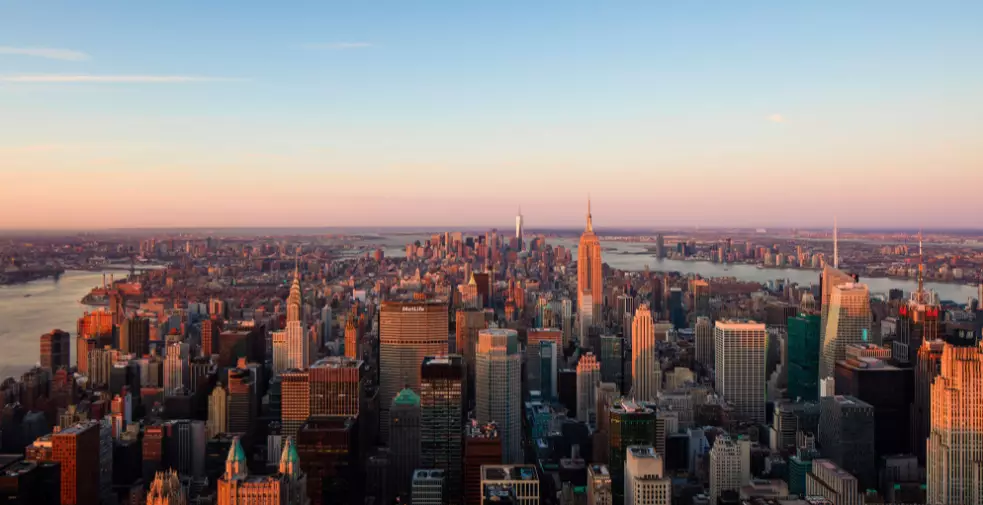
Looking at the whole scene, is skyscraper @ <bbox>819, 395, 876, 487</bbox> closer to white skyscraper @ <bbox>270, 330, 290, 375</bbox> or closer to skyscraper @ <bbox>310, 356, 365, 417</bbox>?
skyscraper @ <bbox>310, 356, 365, 417</bbox>

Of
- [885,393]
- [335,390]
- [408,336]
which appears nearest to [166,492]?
[335,390]

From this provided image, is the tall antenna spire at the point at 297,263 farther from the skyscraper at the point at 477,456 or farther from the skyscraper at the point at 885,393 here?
the skyscraper at the point at 885,393

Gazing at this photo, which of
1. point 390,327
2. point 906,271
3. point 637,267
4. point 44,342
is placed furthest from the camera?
point 637,267

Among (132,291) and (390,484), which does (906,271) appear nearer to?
(390,484)

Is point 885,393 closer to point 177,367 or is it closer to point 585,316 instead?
point 585,316

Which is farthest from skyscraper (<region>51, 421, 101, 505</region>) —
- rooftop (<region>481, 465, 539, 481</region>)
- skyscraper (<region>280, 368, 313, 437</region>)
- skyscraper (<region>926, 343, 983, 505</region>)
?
skyscraper (<region>926, 343, 983, 505</region>)

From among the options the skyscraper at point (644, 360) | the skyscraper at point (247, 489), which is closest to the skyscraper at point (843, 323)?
the skyscraper at point (644, 360)

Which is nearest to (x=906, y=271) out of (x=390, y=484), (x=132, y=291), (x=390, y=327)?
(x=390, y=484)
